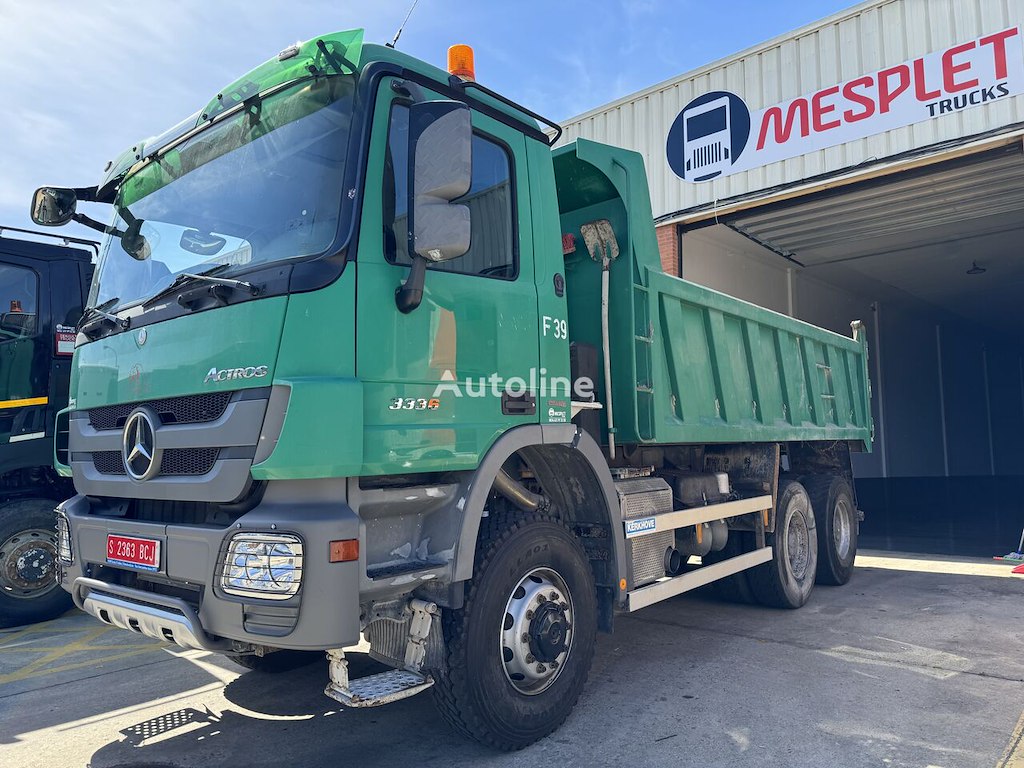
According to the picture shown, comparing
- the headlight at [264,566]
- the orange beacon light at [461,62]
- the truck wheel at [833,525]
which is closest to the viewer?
the headlight at [264,566]

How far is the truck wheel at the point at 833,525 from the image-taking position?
286 inches

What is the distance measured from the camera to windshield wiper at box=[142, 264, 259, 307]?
2928 millimetres

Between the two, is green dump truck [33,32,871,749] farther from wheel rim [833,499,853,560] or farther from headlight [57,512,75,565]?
wheel rim [833,499,853,560]

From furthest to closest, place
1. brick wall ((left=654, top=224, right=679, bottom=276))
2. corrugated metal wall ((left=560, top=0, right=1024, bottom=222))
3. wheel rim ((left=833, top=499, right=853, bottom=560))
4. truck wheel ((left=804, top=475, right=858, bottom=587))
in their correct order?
brick wall ((left=654, top=224, right=679, bottom=276)) < corrugated metal wall ((left=560, top=0, right=1024, bottom=222)) < wheel rim ((left=833, top=499, right=853, bottom=560)) < truck wheel ((left=804, top=475, right=858, bottom=587))

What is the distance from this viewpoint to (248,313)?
2918 mm

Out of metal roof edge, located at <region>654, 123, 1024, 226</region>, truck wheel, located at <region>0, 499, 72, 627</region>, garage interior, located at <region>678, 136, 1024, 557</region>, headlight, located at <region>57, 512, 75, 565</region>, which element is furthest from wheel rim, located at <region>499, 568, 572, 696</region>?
garage interior, located at <region>678, 136, 1024, 557</region>

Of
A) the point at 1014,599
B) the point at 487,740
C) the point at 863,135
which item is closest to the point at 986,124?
the point at 863,135

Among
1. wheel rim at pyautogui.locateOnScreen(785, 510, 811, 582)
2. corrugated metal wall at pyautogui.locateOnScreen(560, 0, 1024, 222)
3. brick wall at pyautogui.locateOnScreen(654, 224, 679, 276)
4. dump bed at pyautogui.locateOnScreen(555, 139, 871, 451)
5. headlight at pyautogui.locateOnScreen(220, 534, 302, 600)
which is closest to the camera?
headlight at pyautogui.locateOnScreen(220, 534, 302, 600)

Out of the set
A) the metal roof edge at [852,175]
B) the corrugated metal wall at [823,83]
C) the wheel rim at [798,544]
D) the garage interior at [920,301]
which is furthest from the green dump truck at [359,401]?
the garage interior at [920,301]

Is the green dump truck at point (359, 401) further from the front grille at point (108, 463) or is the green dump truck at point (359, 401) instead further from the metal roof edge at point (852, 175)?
the metal roof edge at point (852, 175)

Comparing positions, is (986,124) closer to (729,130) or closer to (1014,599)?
(729,130)

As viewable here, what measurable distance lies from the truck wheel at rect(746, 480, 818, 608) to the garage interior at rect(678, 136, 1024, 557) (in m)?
4.55

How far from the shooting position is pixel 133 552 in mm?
3209

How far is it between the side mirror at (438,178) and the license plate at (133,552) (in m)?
1.62
